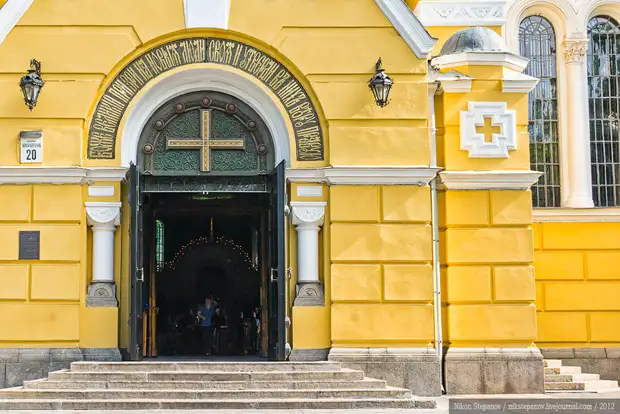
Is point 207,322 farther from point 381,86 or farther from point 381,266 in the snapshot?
point 381,86

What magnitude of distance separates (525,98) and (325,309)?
4813mm

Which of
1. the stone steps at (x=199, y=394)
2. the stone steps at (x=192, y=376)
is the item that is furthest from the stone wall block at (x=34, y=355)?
the stone steps at (x=199, y=394)

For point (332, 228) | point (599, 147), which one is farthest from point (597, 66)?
point (332, 228)

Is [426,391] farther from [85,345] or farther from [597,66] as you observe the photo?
[597,66]

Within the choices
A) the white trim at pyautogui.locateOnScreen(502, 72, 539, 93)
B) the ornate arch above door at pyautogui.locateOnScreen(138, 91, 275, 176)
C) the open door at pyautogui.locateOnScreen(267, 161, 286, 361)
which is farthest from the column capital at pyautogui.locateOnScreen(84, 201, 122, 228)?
the white trim at pyautogui.locateOnScreen(502, 72, 539, 93)

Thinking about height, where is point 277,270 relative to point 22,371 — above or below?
above

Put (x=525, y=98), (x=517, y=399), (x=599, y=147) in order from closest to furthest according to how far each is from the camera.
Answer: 1. (x=517, y=399)
2. (x=525, y=98)
3. (x=599, y=147)

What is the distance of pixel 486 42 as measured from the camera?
16.8 meters

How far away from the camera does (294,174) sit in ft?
52.7

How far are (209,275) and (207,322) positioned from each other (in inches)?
139

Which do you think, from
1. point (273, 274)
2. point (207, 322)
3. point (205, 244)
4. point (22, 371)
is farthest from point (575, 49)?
point (22, 371)

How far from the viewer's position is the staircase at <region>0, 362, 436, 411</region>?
45.7 feet

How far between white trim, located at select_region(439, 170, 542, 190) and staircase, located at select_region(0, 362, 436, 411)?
3.57 m

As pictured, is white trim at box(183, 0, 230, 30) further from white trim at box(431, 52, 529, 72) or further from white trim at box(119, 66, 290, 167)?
white trim at box(431, 52, 529, 72)
